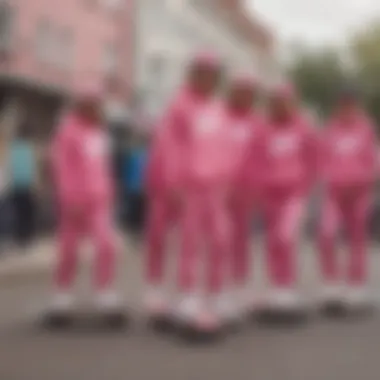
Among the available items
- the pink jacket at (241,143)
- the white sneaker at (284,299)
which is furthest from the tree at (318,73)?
the white sneaker at (284,299)

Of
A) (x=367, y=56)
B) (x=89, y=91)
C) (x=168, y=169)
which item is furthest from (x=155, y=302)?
(x=367, y=56)

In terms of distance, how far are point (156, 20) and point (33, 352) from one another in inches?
13.4

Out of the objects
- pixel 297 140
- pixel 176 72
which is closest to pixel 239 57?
pixel 176 72

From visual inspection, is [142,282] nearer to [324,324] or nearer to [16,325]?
[16,325]

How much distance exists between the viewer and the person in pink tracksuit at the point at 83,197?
1.29m

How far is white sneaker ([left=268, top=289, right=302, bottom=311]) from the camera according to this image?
1.38 m

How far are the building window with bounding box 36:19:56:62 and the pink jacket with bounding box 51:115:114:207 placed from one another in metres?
0.12

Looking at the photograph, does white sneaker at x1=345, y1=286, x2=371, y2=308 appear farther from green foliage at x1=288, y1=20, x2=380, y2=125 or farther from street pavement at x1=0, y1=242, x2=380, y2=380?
green foliage at x1=288, y1=20, x2=380, y2=125

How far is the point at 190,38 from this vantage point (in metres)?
1.23

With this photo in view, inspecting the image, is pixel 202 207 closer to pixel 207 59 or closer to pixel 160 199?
pixel 160 199

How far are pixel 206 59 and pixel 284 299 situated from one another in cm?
30

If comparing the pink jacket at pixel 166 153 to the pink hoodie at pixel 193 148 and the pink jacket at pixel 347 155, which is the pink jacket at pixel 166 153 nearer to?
the pink hoodie at pixel 193 148

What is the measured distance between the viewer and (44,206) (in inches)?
50.9

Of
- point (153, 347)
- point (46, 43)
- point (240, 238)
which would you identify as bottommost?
point (153, 347)
